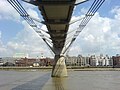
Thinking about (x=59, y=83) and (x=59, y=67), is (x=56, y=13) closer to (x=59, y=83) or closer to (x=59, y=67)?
(x=59, y=83)

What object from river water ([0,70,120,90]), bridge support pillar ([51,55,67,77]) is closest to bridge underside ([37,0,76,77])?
river water ([0,70,120,90])

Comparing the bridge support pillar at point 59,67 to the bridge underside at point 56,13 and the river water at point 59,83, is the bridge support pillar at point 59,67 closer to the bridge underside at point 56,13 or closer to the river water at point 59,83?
the river water at point 59,83

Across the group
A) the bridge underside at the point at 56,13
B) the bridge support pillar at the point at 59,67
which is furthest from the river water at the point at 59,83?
the bridge underside at the point at 56,13

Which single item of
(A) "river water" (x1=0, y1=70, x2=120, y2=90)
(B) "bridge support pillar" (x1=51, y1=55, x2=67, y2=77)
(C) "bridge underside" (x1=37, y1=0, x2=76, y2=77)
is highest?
(C) "bridge underside" (x1=37, y1=0, x2=76, y2=77)

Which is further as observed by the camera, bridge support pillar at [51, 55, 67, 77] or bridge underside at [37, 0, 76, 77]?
→ bridge support pillar at [51, 55, 67, 77]

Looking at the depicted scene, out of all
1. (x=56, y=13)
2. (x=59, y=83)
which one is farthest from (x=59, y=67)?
(x=56, y=13)

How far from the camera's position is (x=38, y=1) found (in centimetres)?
2712

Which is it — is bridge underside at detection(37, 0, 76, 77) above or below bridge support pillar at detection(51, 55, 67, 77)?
above

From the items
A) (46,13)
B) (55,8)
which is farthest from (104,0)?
(46,13)

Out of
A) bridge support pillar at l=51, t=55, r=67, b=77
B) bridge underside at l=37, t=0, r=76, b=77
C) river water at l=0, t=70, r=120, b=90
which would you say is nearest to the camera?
bridge underside at l=37, t=0, r=76, b=77

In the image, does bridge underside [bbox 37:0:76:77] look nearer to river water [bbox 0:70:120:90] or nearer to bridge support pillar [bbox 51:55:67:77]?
river water [bbox 0:70:120:90]

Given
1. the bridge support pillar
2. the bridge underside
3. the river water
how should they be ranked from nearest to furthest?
the bridge underside, the river water, the bridge support pillar

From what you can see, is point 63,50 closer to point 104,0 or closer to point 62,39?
point 62,39

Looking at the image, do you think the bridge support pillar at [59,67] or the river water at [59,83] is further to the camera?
the bridge support pillar at [59,67]
